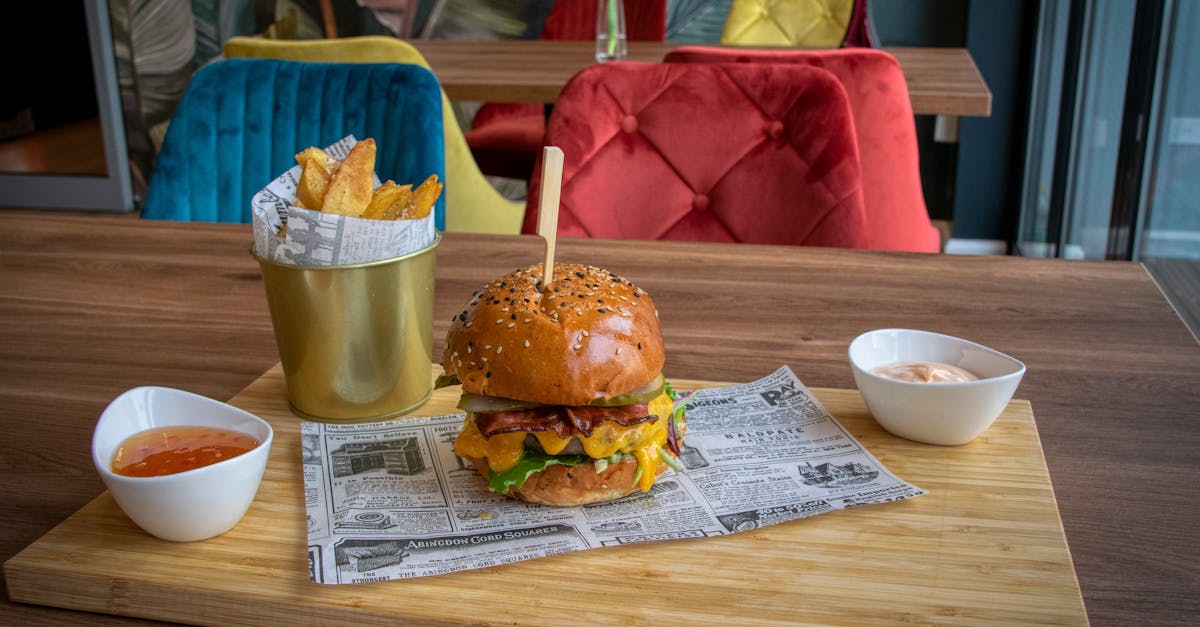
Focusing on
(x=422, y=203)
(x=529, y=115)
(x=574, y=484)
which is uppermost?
(x=422, y=203)

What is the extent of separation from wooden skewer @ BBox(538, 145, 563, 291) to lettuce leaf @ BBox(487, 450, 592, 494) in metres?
0.17

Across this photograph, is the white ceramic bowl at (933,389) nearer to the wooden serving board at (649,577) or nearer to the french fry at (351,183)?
the wooden serving board at (649,577)

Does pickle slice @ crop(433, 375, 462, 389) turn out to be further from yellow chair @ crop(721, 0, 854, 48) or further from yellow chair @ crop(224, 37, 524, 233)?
yellow chair @ crop(721, 0, 854, 48)

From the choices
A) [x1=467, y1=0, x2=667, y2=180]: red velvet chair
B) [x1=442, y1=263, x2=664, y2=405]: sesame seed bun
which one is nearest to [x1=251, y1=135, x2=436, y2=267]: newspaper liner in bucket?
[x1=442, y1=263, x2=664, y2=405]: sesame seed bun

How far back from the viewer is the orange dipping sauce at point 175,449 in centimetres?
88

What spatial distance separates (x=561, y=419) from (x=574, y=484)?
6cm

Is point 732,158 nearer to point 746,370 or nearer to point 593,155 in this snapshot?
point 593,155

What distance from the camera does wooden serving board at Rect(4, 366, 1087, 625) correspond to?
0.78m

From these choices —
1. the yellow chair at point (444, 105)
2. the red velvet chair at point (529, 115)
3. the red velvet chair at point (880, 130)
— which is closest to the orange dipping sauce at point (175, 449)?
the yellow chair at point (444, 105)

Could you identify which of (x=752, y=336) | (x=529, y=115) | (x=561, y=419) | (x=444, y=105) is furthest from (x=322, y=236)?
(x=529, y=115)

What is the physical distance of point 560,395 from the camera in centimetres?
92

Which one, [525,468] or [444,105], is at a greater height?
[444,105]

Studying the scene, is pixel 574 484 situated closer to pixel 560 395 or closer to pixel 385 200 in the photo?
pixel 560 395

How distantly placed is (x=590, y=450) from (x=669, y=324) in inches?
17.9
